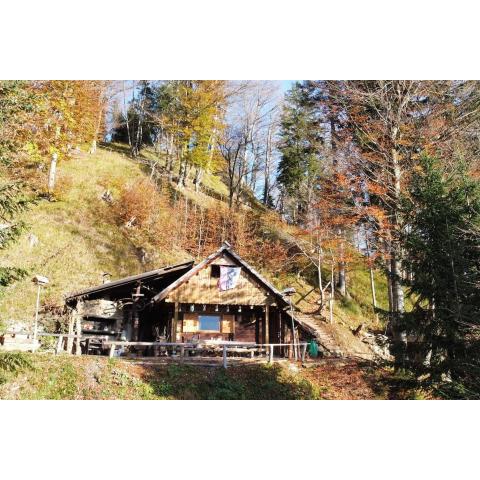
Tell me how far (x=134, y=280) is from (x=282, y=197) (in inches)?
350

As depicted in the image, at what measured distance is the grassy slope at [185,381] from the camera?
397 inches

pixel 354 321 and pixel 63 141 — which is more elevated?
pixel 63 141

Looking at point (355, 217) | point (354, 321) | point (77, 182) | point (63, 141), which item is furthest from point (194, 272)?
point (77, 182)

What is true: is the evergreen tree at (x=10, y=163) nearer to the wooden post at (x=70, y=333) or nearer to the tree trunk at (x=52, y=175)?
the wooden post at (x=70, y=333)

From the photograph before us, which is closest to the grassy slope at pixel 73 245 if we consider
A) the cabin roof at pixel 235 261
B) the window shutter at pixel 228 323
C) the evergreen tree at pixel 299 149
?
the cabin roof at pixel 235 261

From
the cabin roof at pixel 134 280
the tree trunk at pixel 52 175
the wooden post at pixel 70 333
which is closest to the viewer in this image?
the wooden post at pixel 70 333

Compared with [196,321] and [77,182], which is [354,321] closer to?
[196,321]

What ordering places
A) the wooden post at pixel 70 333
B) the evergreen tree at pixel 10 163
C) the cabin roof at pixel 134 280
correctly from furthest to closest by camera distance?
the cabin roof at pixel 134 280 → the wooden post at pixel 70 333 → the evergreen tree at pixel 10 163

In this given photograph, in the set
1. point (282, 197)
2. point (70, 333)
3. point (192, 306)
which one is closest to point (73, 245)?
point (70, 333)

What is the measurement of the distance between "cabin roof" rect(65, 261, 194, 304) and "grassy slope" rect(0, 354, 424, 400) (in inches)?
131

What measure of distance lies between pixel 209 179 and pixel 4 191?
56.5 ft

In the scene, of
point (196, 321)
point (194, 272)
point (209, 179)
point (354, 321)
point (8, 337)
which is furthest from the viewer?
point (209, 179)

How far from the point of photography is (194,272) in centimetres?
1491

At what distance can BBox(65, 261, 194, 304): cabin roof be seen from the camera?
14.7 m
